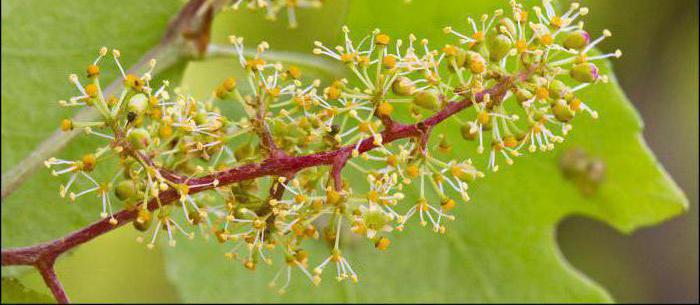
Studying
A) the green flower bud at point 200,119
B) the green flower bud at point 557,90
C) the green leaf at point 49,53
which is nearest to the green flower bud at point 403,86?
the green flower bud at point 557,90

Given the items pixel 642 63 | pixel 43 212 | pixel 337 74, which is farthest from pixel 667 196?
pixel 642 63

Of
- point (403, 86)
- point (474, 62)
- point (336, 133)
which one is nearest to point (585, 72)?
point (474, 62)

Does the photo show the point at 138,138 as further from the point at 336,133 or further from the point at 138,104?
the point at 336,133

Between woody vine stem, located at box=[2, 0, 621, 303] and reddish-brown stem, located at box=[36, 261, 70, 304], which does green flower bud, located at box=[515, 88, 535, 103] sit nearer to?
woody vine stem, located at box=[2, 0, 621, 303]

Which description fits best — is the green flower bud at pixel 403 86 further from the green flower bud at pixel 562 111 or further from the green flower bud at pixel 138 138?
the green flower bud at pixel 138 138

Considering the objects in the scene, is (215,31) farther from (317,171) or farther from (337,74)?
(317,171)
